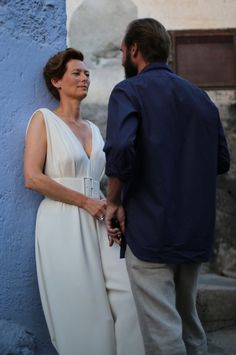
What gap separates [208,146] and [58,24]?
1296mm

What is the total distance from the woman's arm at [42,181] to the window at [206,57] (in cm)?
365

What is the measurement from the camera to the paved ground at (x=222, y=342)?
11.8 feet

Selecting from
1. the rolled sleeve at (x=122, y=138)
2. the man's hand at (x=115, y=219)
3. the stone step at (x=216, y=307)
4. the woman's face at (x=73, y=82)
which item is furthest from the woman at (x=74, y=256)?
the stone step at (x=216, y=307)

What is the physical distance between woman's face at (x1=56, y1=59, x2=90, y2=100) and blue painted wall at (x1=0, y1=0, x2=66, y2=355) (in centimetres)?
14

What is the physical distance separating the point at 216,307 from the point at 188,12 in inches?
135

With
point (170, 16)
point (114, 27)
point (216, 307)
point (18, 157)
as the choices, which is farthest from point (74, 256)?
point (170, 16)

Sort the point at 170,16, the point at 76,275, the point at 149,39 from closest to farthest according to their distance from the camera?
the point at 149,39 < the point at 76,275 < the point at 170,16

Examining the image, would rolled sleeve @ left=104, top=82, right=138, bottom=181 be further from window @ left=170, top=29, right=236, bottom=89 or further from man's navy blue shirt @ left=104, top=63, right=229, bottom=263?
window @ left=170, top=29, right=236, bottom=89

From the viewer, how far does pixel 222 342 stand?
3.84 meters

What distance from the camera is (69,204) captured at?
2648 mm

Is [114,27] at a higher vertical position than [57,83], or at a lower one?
higher

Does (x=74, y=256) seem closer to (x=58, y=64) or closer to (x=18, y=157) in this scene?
(x=18, y=157)

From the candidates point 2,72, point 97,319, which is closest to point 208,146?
point 97,319

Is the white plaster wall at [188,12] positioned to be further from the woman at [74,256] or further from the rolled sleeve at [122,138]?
the rolled sleeve at [122,138]
